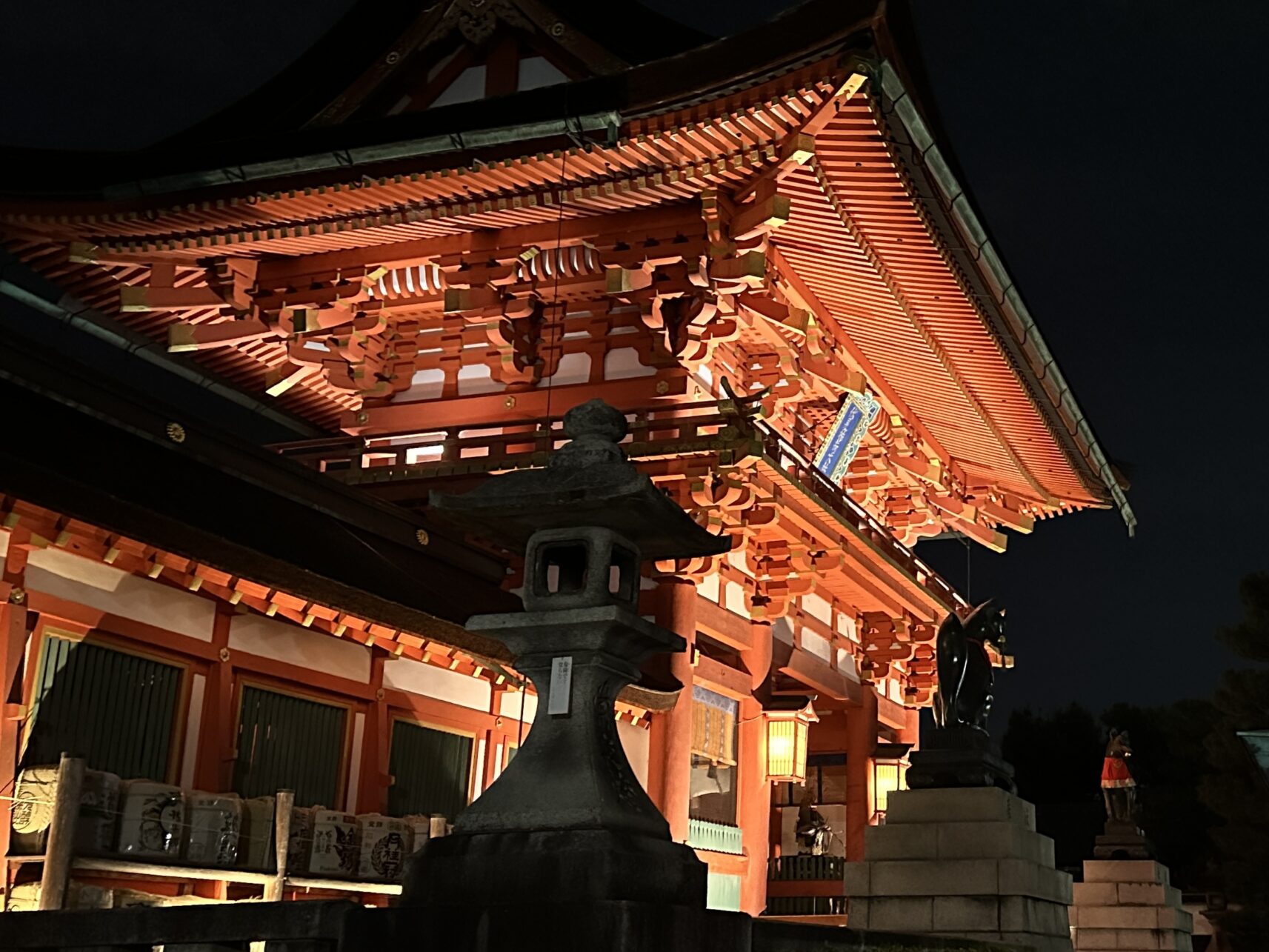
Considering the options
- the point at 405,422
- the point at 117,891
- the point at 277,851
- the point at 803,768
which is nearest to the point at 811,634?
the point at 803,768

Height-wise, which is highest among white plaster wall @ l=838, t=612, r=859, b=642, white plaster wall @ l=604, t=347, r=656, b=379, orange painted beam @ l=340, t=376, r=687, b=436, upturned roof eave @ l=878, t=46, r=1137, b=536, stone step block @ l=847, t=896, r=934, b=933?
upturned roof eave @ l=878, t=46, r=1137, b=536

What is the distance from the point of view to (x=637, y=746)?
17.9 m

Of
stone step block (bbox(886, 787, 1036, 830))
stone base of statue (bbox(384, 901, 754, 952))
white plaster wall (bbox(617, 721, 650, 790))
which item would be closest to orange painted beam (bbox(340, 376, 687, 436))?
white plaster wall (bbox(617, 721, 650, 790))

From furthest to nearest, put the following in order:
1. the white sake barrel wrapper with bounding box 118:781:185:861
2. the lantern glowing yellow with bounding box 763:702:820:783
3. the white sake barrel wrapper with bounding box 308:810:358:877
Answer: the lantern glowing yellow with bounding box 763:702:820:783 → the white sake barrel wrapper with bounding box 308:810:358:877 → the white sake barrel wrapper with bounding box 118:781:185:861

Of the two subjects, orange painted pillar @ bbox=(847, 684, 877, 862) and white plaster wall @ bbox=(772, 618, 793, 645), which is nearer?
white plaster wall @ bbox=(772, 618, 793, 645)

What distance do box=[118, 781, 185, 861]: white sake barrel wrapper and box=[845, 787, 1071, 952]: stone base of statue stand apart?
532 cm

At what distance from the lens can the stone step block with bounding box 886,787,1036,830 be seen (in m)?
12.5

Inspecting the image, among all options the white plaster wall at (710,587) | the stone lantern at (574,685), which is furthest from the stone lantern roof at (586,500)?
the white plaster wall at (710,587)

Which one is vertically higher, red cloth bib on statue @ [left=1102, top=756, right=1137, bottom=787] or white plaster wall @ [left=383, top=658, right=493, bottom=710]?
red cloth bib on statue @ [left=1102, top=756, right=1137, bottom=787]

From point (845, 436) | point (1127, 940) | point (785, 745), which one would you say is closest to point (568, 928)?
point (785, 745)

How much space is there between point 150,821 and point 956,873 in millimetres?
6369

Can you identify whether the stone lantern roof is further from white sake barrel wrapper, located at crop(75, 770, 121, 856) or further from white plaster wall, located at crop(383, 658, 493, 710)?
white plaster wall, located at crop(383, 658, 493, 710)

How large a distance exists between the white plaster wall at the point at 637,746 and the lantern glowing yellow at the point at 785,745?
2.33 m

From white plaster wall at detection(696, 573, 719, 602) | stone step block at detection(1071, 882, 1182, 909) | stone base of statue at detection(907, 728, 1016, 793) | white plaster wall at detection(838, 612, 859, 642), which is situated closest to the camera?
stone base of statue at detection(907, 728, 1016, 793)
